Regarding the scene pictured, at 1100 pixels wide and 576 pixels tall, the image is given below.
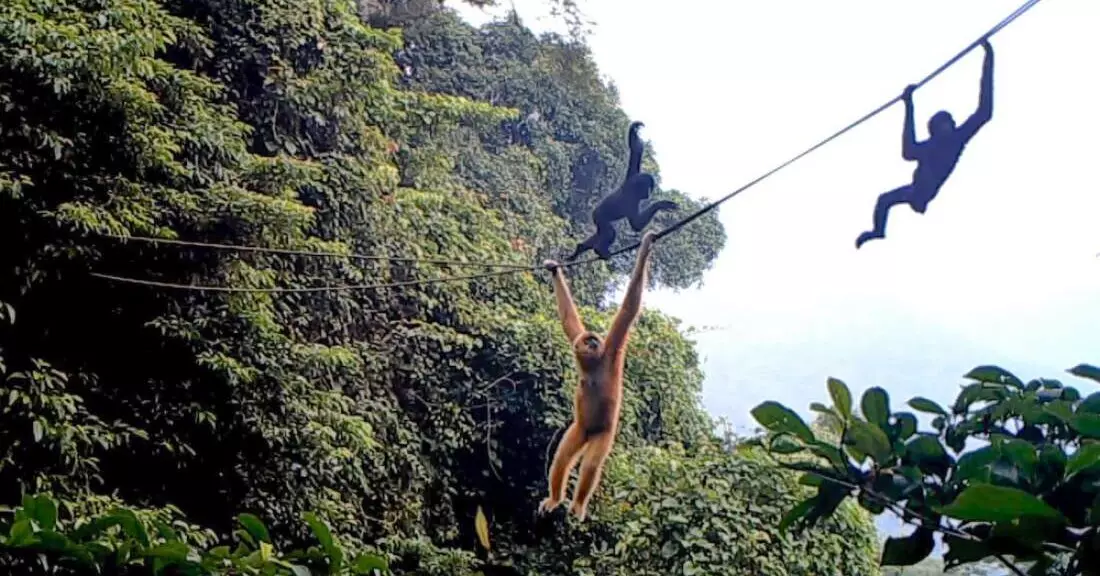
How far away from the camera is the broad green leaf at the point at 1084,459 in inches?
30.5

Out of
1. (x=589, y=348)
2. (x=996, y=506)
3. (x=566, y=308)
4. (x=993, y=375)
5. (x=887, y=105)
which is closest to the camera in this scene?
(x=996, y=506)

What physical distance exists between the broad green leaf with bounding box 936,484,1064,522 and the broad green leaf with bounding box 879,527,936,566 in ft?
0.69

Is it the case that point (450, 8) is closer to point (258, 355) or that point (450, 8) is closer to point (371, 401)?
point (371, 401)

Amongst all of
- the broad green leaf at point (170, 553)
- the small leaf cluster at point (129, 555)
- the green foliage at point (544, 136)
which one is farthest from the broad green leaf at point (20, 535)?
the green foliage at point (544, 136)

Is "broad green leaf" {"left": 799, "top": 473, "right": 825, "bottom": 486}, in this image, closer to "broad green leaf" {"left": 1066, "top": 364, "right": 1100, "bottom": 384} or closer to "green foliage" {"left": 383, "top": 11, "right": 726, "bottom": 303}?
"broad green leaf" {"left": 1066, "top": 364, "right": 1100, "bottom": 384}

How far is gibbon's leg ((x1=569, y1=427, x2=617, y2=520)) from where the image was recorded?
9.38ft

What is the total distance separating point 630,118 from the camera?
8.24 meters

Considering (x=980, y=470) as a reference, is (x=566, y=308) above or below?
above

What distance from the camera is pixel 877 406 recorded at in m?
1.01

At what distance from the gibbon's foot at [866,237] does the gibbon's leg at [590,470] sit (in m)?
1.37

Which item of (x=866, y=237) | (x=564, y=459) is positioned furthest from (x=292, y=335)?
(x=866, y=237)

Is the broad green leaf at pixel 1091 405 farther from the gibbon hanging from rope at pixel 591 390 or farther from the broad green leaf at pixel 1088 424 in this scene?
the gibbon hanging from rope at pixel 591 390

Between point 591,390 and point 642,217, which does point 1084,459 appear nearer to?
point 642,217

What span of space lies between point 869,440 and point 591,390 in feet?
6.19
